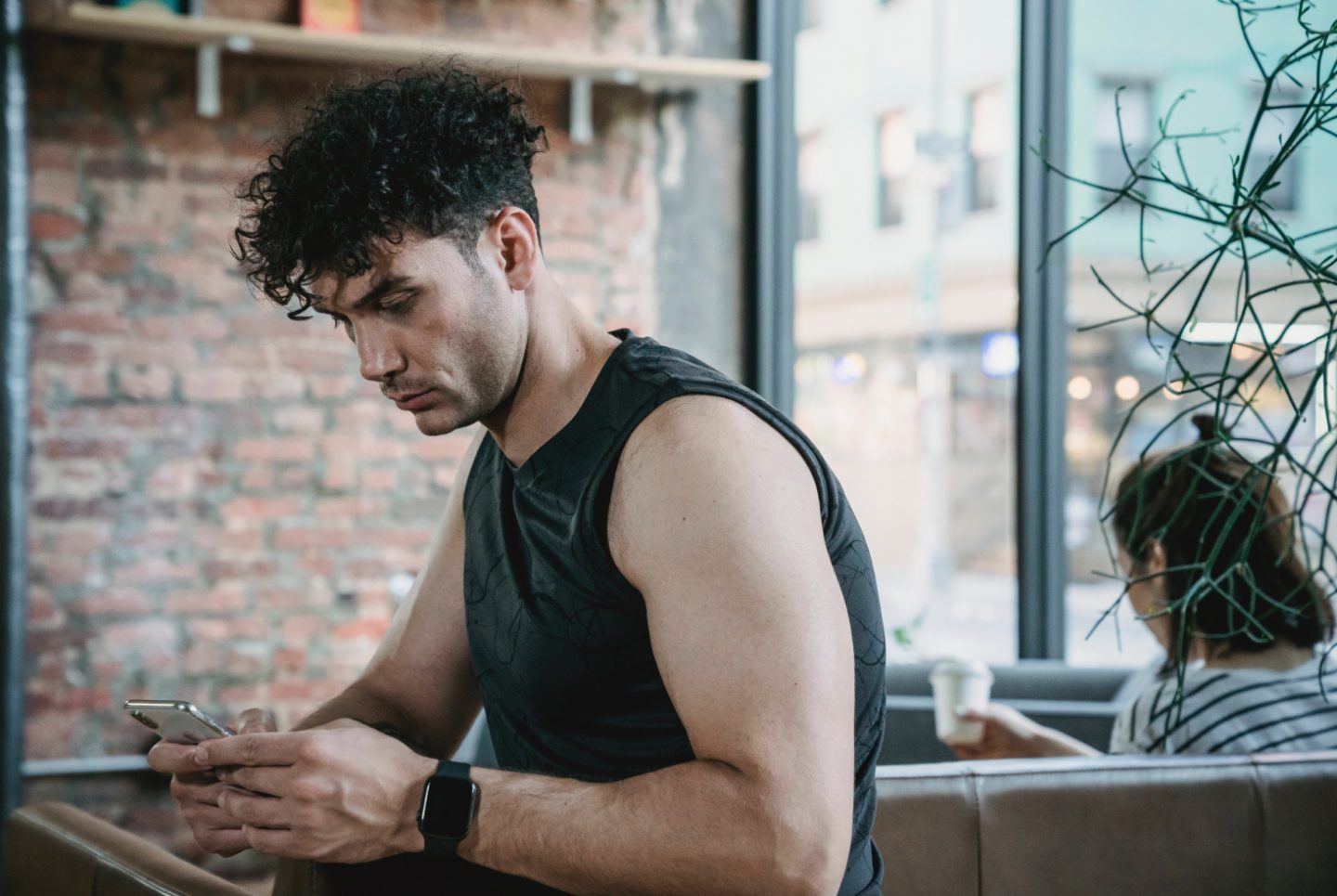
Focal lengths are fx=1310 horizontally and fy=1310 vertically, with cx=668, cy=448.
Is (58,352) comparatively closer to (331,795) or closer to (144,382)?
(144,382)

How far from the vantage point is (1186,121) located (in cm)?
331

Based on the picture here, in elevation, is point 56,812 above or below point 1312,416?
below

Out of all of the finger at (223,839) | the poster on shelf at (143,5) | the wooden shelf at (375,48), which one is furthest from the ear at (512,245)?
the poster on shelf at (143,5)

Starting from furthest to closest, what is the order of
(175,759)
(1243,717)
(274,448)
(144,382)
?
(274,448)
(144,382)
(1243,717)
(175,759)

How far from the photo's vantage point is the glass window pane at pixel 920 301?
380 centimetres

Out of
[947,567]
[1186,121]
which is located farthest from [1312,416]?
[947,567]

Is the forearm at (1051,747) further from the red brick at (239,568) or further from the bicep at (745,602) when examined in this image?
the red brick at (239,568)

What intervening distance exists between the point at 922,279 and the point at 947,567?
1.33m

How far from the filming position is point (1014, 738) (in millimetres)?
1910

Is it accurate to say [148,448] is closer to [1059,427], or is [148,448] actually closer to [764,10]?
[764,10]

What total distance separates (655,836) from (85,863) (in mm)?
643

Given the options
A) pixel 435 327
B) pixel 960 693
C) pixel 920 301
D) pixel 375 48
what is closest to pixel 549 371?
pixel 435 327

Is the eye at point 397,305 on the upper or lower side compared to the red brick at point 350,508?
upper

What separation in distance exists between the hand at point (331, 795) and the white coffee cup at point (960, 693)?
39.9 inches
